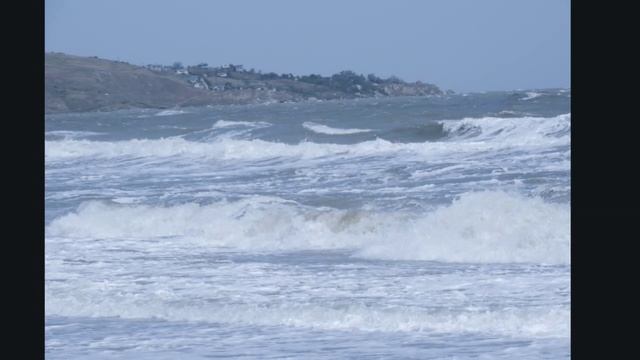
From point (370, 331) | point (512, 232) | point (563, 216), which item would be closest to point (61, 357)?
point (370, 331)

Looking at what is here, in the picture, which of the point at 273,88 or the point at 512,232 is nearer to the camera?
Answer: the point at 512,232

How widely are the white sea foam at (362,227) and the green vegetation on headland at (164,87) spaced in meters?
60.0

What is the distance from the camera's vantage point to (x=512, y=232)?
1032cm

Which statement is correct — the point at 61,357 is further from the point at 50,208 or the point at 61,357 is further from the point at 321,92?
the point at 321,92

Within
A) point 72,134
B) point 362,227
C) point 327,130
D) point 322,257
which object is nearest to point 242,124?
point 327,130

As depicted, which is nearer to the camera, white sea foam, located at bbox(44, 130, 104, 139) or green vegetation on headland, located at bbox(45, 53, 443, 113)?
white sea foam, located at bbox(44, 130, 104, 139)

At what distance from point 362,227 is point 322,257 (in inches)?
81.4

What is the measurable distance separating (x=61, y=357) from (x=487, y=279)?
351cm

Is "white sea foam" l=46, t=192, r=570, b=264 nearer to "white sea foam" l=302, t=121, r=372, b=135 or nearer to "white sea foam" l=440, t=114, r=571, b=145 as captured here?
"white sea foam" l=440, t=114, r=571, b=145

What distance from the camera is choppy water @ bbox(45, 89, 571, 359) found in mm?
6211

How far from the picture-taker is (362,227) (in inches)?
482

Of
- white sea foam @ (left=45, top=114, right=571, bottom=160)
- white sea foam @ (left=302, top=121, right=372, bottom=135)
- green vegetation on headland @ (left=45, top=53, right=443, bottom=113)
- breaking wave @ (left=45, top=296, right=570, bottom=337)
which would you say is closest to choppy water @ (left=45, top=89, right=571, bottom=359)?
breaking wave @ (left=45, top=296, right=570, bottom=337)

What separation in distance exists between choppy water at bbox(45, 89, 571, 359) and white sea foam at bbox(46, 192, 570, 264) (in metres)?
0.03

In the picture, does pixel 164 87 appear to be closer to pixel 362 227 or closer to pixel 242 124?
pixel 242 124
